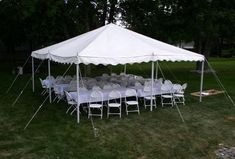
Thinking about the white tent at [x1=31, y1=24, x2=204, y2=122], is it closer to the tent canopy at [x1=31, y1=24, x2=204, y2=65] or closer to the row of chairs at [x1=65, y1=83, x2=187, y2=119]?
the tent canopy at [x1=31, y1=24, x2=204, y2=65]

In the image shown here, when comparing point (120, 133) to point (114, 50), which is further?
point (114, 50)

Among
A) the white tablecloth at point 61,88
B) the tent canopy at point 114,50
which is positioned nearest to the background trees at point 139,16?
the white tablecloth at point 61,88

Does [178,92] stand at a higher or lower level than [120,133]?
higher

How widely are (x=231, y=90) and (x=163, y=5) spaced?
7.90m

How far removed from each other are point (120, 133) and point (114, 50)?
3212 mm

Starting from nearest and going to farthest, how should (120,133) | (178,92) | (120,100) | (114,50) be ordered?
1. (120,133)
2. (114,50)
3. (120,100)
4. (178,92)

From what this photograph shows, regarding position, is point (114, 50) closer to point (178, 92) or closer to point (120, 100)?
point (120, 100)

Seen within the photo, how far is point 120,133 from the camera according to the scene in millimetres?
9125

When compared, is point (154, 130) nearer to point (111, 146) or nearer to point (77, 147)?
point (111, 146)

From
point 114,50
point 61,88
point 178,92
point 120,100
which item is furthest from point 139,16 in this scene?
point 120,100

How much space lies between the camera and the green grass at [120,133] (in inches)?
304

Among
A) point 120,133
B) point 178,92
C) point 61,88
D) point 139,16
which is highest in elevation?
point 139,16

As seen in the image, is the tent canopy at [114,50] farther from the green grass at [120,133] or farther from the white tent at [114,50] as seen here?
the green grass at [120,133]

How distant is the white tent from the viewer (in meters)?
10.5
